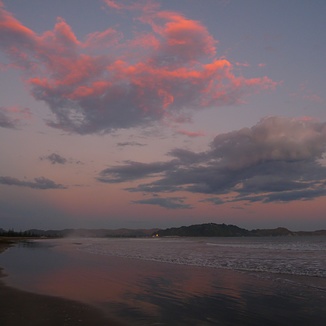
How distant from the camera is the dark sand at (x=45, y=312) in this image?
9883 millimetres

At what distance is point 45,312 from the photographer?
11164 millimetres

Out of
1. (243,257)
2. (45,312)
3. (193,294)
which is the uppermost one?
(45,312)

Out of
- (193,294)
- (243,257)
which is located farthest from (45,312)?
(243,257)

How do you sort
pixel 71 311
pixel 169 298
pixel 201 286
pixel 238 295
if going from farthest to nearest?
pixel 201 286
pixel 238 295
pixel 169 298
pixel 71 311

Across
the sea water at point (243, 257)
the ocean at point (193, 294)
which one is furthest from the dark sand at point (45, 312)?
the sea water at point (243, 257)

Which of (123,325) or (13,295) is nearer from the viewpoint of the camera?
(123,325)

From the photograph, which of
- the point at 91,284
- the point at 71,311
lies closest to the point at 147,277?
the point at 91,284

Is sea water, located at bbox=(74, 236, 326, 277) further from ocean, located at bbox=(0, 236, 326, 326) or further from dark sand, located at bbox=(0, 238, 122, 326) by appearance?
A: dark sand, located at bbox=(0, 238, 122, 326)

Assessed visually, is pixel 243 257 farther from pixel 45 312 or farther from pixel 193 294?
pixel 45 312

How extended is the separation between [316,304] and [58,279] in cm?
1395

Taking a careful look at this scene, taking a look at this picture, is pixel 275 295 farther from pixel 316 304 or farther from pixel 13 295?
pixel 13 295

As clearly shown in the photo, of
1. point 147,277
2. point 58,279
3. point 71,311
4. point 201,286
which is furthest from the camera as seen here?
point 147,277

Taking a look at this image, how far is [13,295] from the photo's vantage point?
557 inches

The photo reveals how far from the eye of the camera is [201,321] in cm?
1050
